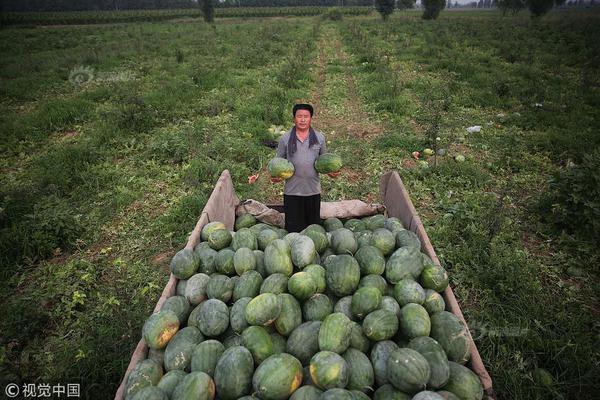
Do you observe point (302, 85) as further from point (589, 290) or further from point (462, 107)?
point (589, 290)

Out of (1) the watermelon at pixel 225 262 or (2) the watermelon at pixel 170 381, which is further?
(1) the watermelon at pixel 225 262

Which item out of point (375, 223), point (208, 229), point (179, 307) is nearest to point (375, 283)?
point (375, 223)

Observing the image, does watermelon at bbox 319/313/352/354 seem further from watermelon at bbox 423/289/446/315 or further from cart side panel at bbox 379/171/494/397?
cart side panel at bbox 379/171/494/397

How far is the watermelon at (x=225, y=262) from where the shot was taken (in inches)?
126

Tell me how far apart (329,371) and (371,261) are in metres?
1.13

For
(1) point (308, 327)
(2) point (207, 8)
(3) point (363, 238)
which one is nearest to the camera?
(1) point (308, 327)

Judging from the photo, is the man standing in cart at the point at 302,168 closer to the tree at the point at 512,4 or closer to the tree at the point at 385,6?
the tree at the point at 385,6

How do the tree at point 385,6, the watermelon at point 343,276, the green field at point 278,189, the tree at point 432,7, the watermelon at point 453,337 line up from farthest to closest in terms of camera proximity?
the tree at point 385,6 → the tree at point 432,7 → the green field at point 278,189 → the watermelon at point 343,276 → the watermelon at point 453,337

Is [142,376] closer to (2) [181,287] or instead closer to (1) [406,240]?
(2) [181,287]

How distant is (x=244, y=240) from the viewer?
3436mm

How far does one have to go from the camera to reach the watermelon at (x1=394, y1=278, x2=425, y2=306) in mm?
2711

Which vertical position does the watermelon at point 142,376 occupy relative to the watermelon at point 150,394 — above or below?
below

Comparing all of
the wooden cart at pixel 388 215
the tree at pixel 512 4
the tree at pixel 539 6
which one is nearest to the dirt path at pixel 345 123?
the wooden cart at pixel 388 215

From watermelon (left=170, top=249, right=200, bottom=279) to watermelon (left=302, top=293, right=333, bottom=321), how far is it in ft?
3.77
